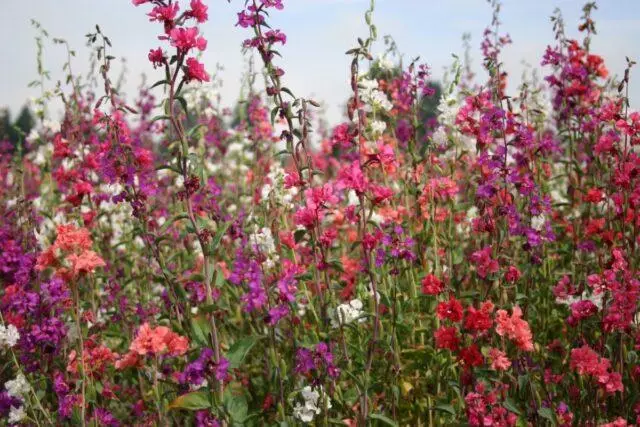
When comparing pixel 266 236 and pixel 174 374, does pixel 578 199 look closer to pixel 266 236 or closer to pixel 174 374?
pixel 266 236

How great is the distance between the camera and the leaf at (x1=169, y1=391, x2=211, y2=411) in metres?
2.89

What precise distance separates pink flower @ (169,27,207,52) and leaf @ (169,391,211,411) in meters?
1.52

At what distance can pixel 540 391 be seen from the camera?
12.4 feet

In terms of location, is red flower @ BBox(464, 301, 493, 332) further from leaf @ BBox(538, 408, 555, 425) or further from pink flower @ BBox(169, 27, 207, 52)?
pink flower @ BBox(169, 27, 207, 52)

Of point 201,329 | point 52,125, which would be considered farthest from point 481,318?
point 52,125

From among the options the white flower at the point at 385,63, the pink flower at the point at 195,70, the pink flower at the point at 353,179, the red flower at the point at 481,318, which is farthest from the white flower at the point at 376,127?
the red flower at the point at 481,318

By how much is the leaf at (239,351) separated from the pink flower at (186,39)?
51.9 inches

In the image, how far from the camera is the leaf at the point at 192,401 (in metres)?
2.89

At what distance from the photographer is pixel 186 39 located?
2.91 meters

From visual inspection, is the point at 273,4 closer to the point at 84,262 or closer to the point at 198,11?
the point at 198,11

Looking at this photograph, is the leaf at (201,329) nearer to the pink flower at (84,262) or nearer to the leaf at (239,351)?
the leaf at (239,351)

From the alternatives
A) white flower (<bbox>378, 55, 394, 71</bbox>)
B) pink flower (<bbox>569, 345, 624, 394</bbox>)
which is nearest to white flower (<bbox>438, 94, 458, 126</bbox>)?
white flower (<bbox>378, 55, 394, 71</bbox>)

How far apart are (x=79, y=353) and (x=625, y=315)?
2.63 meters

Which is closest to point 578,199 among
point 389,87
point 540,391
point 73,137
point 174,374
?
point 389,87
